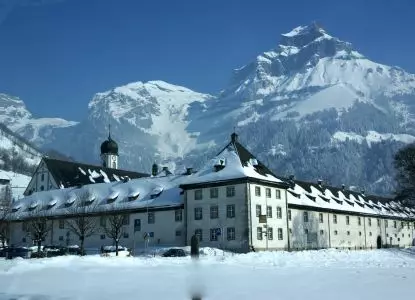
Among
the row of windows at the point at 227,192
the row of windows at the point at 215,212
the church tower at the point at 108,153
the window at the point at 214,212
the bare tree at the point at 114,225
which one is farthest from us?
the church tower at the point at 108,153

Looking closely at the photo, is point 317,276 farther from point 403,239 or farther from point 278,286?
point 403,239

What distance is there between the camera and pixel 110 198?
8169 centimetres

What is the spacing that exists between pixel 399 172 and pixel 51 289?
198 feet

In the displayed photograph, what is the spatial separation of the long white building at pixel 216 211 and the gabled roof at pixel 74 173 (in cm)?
1673

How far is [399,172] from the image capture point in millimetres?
75500

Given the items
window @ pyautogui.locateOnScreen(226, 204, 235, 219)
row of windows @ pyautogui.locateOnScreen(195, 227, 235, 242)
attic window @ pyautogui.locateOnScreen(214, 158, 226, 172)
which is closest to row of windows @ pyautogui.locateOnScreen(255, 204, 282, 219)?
window @ pyautogui.locateOnScreen(226, 204, 235, 219)

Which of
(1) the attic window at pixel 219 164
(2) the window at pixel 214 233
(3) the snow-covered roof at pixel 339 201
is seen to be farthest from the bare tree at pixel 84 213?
(3) the snow-covered roof at pixel 339 201

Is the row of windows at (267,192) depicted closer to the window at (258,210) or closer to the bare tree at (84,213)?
the window at (258,210)

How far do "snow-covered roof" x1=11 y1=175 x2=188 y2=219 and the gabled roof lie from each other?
55.8 feet

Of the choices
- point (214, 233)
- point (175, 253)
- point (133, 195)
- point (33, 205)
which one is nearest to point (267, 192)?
point (214, 233)

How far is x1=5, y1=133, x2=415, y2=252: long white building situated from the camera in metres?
68.4

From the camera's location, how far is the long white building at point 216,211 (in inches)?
2692

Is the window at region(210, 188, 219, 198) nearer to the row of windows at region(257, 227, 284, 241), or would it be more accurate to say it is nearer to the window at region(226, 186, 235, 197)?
the window at region(226, 186, 235, 197)

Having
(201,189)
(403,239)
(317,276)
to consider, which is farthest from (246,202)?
(403,239)
